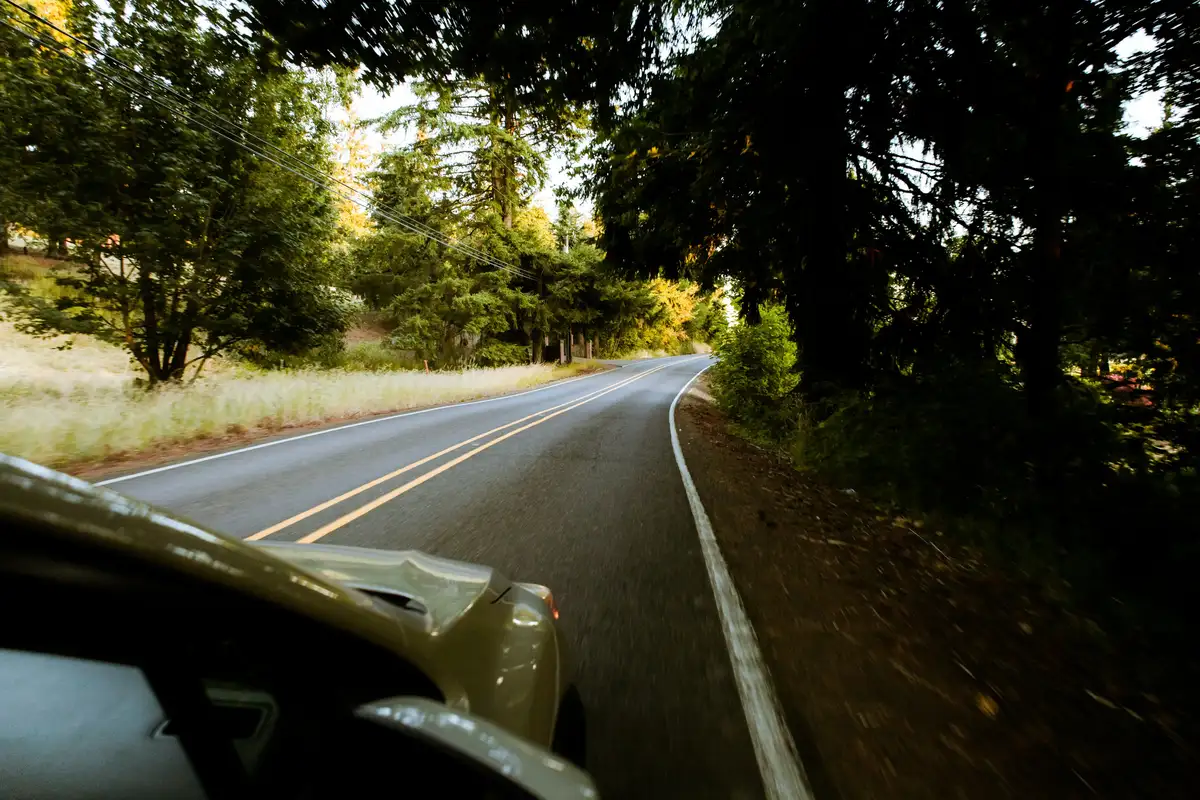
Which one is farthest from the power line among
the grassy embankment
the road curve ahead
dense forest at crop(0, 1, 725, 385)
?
the road curve ahead

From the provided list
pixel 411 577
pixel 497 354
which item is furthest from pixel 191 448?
pixel 497 354

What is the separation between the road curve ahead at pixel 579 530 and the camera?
2398 millimetres

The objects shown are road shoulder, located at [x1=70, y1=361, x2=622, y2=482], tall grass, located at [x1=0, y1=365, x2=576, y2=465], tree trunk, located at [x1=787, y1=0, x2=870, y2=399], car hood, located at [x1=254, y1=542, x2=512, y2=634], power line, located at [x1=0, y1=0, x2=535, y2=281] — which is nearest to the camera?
car hood, located at [x1=254, y1=542, x2=512, y2=634]

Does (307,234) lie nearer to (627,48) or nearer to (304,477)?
(304,477)

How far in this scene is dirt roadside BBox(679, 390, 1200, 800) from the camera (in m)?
2.22

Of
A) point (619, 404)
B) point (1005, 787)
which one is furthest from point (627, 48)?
point (619, 404)

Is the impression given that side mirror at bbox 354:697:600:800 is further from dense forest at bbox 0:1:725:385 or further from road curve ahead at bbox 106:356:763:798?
dense forest at bbox 0:1:725:385

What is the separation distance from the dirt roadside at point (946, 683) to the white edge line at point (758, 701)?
0.07m

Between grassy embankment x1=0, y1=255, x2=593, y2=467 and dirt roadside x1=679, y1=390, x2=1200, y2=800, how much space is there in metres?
9.26

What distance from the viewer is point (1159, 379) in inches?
143

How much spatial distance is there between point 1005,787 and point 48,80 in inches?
626

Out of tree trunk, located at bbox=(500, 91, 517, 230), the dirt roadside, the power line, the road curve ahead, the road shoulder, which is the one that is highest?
tree trunk, located at bbox=(500, 91, 517, 230)

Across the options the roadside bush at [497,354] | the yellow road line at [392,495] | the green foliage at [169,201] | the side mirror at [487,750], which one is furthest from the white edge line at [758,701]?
the roadside bush at [497,354]

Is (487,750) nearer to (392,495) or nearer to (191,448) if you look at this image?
(392,495)
